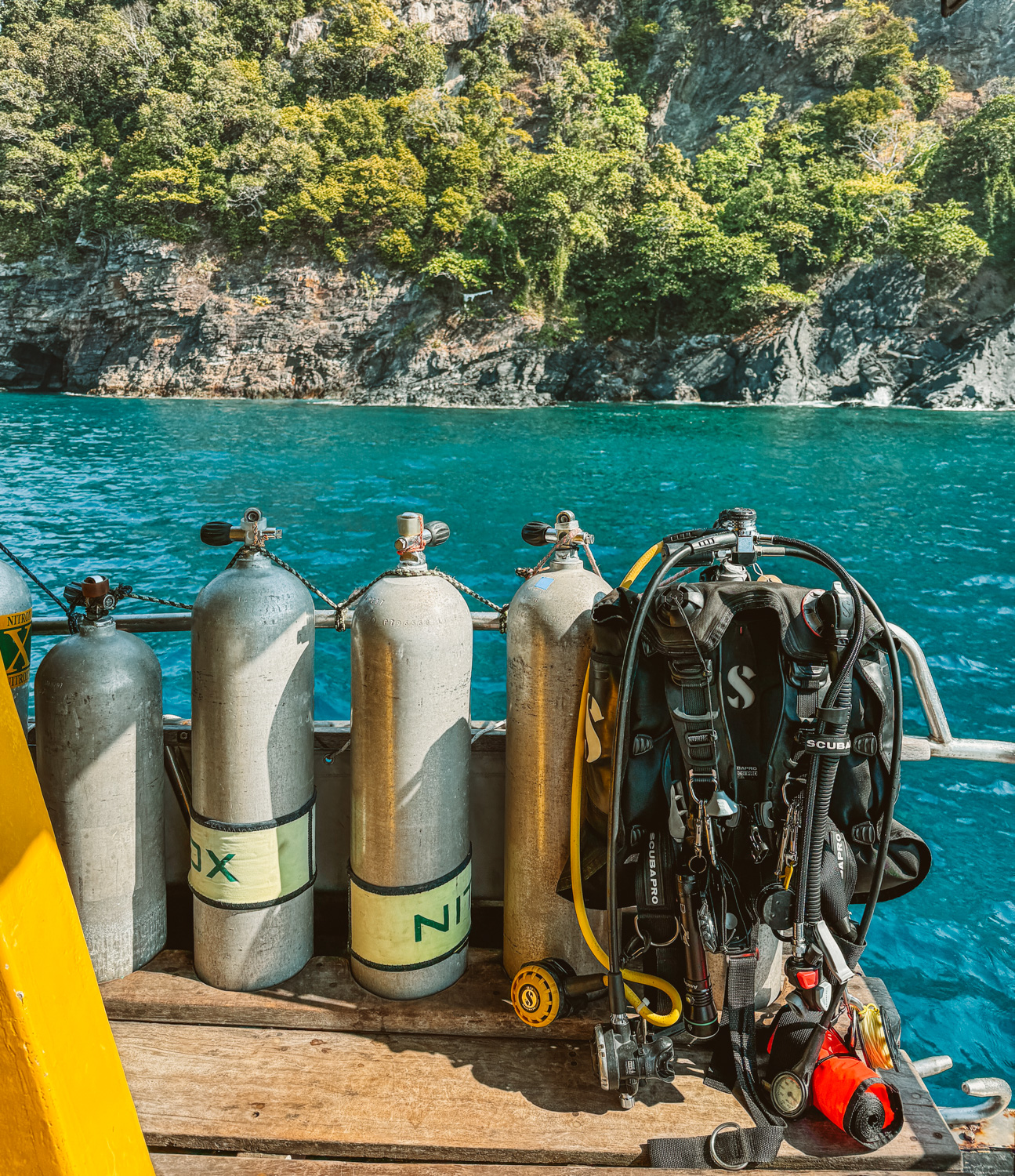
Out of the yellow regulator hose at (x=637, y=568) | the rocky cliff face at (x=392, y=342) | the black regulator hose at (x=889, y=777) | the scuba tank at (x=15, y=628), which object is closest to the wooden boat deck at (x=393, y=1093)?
the black regulator hose at (x=889, y=777)

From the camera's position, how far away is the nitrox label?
6.24 ft

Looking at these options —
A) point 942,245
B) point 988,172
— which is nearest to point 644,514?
point 942,245

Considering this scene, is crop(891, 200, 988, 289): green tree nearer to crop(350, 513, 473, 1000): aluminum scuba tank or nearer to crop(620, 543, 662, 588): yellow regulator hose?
crop(620, 543, 662, 588): yellow regulator hose

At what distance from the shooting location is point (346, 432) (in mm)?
25141

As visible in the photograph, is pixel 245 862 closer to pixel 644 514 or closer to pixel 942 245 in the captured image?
pixel 644 514

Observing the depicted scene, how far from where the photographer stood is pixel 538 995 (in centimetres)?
170

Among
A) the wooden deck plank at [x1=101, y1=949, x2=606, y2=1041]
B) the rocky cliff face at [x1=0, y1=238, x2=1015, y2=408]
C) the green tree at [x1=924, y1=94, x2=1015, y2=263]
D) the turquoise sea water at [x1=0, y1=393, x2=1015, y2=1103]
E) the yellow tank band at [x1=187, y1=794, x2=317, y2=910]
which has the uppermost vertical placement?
the green tree at [x1=924, y1=94, x2=1015, y2=263]

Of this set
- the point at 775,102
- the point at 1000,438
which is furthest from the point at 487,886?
the point at 775,102

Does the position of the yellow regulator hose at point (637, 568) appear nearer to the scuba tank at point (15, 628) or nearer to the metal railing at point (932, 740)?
the metal railing at point (932, 740)

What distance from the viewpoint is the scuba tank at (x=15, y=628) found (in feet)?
6.25

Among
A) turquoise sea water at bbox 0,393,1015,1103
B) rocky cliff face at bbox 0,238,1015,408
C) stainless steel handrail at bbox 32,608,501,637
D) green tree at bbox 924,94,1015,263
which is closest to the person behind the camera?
stainless steel handrail at bbox 32,608,501,637

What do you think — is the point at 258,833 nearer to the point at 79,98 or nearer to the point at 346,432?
the point at 346,432

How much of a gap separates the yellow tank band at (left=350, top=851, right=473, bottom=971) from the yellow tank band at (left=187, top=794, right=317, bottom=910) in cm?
17

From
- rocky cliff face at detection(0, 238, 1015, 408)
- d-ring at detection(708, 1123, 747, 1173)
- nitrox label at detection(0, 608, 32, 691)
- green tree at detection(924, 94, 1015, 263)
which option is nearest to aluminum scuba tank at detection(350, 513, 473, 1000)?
d-ring at detection(708, 1123, 747, 1173)
